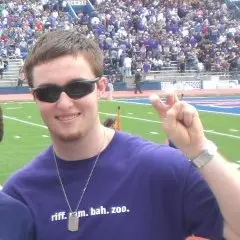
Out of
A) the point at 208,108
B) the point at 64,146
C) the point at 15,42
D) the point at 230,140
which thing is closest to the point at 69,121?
the point at 64,146

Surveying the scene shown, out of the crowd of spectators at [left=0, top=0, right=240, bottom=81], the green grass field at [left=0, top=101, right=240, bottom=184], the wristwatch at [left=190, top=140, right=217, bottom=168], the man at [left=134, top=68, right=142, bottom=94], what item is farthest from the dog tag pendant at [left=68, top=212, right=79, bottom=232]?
the crowd of spectators at [left=0, top=0, right=240, bottom=81]

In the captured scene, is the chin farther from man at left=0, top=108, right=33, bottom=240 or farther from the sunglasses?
man at left=0, top=108, right=33, bottom=240

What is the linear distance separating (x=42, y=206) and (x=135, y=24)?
3814 cm

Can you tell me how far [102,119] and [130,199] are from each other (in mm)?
16542

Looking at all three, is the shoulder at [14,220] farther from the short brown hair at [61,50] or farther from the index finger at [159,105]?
the index finger at [159,105]

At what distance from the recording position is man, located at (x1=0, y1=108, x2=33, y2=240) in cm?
251

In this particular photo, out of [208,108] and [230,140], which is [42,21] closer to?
[208,108]

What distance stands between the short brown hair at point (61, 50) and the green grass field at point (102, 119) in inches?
291

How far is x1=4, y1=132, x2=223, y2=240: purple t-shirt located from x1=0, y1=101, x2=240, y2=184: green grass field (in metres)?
7.41

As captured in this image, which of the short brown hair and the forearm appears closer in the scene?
the forearm

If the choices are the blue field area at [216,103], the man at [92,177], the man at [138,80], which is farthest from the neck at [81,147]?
the man at [138,80]

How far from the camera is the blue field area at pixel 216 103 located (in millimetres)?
23031

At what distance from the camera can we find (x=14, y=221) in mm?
2533

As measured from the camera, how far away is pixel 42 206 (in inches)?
99.2
